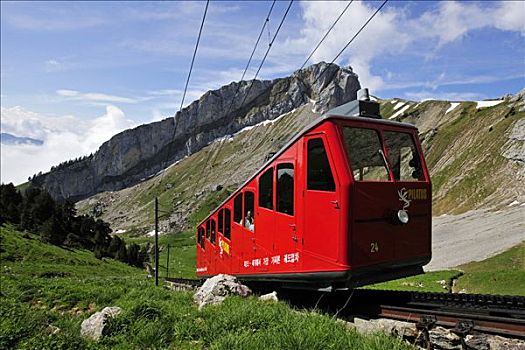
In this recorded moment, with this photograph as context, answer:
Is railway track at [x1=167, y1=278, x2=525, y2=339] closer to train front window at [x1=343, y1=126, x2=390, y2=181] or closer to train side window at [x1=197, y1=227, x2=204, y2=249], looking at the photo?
train front window at [x1=343, y1=126, x2=390, y2=181]

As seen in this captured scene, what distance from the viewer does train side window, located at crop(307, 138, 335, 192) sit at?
963cm

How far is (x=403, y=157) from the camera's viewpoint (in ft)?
34.8

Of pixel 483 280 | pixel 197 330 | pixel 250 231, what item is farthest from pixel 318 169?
pixel 483 280

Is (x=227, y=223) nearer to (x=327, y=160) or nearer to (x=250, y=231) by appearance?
(x=250, y=231)

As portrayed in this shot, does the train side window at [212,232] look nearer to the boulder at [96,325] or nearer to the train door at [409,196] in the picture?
the boulder at [96,325]

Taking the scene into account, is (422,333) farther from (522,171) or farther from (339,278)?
(522,171)

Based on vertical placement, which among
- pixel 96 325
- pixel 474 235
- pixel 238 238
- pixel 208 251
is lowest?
pixel 474 235

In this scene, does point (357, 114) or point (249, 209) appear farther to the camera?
point (249, 209)

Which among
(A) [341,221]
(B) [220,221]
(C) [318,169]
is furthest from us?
(B) [220,221]

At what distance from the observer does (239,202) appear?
1507cm

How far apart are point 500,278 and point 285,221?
18030 millimetres

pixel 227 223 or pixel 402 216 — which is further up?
pixel 402 216

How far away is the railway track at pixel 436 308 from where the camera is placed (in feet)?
22.6

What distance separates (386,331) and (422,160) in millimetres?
4736
